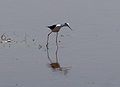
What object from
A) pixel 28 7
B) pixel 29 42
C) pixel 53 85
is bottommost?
pixel 53 85

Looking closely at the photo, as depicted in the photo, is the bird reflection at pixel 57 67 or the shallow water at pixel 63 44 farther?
the bird reflection at pixel 57 67

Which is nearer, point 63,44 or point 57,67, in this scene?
point 57,67

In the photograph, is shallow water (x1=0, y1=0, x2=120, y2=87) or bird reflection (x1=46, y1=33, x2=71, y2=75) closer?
shallow water (x1=0, y1=0, x2=120, y2=87)

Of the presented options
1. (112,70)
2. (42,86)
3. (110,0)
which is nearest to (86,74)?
(112,70)

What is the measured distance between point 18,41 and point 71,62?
2.01 meters

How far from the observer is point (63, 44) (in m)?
12.6

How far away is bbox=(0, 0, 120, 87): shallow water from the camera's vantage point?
32.4 feet

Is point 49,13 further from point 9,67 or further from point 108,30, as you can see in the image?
point 9,67

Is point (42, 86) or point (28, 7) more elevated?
point (28, 7)

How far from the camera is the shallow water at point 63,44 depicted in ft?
32.4

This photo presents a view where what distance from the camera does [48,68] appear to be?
418 inches

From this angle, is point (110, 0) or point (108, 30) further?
point (110, 0)

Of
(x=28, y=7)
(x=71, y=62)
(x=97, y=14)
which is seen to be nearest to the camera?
(x=71, y=62)

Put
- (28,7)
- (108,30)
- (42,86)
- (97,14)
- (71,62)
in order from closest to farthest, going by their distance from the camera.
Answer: (42,86) < (71,62) < (108,30) < (97,14) < (28,7)
